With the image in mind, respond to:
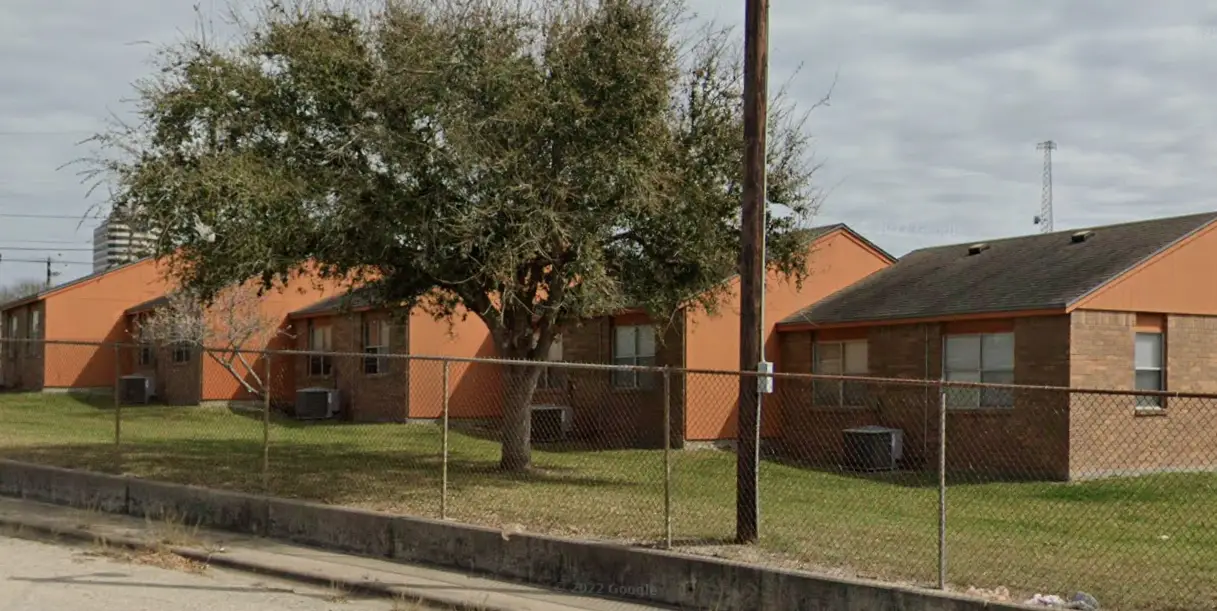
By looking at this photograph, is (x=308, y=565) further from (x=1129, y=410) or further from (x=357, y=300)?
(x=1129, y=410)

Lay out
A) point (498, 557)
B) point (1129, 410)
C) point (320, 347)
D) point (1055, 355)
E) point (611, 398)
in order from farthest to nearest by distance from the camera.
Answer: point (320, 347) < point (611, 398) < point (1129, 410) < point (1055, 355) < point (498, 557)

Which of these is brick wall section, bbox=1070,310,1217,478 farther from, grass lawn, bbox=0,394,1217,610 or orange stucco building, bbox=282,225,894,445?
orange stucco building, bbox=282,225,894,445

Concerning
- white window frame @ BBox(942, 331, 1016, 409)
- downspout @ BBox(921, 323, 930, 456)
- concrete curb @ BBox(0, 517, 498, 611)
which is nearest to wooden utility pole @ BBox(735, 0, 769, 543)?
concrete curb @ BBox(0, 517, 498, 611)

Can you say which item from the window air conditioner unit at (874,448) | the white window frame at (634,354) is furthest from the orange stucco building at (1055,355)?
the white window frame at (634,354)

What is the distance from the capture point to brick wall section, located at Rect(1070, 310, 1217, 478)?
725 inches

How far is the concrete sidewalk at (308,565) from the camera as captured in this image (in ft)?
31.8

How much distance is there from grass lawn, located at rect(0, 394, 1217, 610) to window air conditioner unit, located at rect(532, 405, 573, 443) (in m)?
3.00

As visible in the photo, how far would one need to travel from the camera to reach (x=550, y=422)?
25047 millimetres

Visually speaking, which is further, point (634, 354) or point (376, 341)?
point (376, 341)

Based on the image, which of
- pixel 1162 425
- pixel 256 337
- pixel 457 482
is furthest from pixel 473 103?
pixel 256 337

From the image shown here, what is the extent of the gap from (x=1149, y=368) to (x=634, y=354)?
10034mm

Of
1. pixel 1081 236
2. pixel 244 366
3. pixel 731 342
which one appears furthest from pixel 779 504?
pixel 244 366

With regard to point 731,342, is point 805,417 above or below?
below

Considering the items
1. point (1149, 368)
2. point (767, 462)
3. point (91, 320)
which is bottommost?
point (767, 462)
